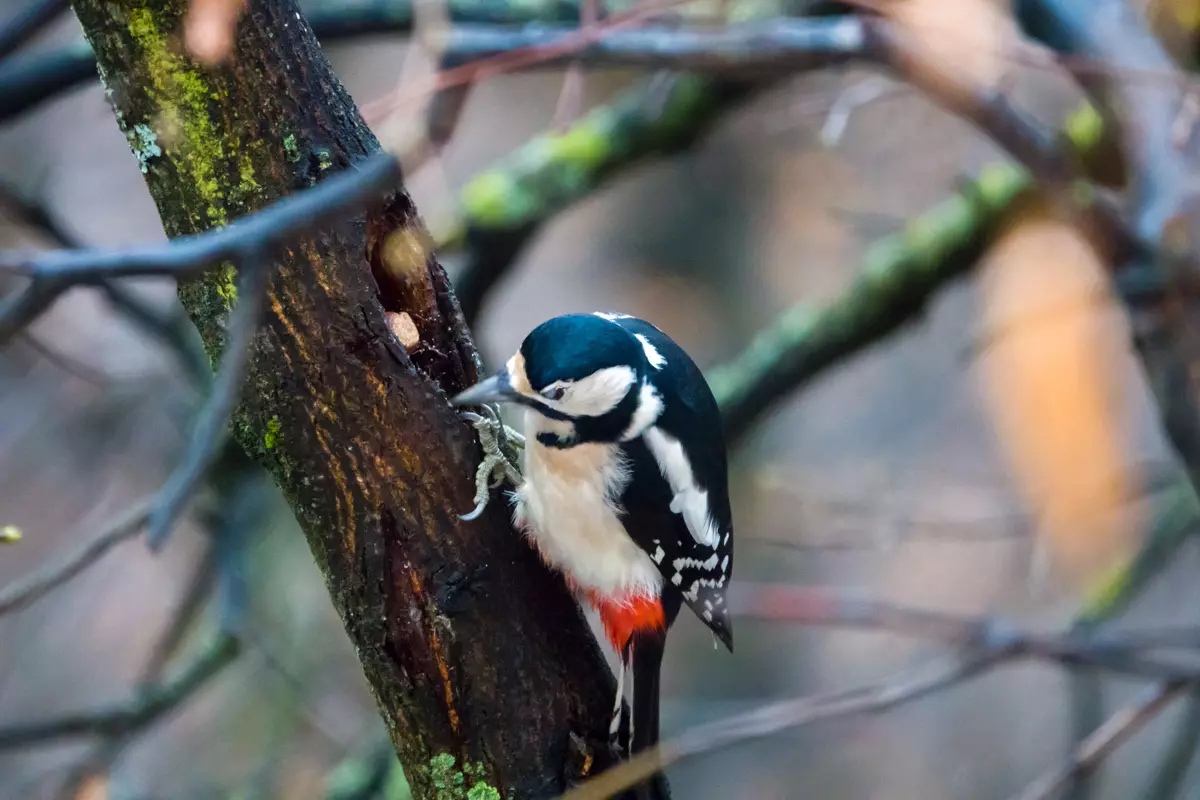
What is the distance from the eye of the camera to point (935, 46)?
209 cm

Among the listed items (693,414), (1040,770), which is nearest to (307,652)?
(693,414)

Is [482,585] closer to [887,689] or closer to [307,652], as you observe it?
[887,689]

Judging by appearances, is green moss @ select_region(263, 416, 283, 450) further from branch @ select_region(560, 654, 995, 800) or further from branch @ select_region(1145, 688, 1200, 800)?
branch @ select_region(1145, 688, 1200, 800)

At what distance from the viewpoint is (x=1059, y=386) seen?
4.78 meters

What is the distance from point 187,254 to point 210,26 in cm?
77

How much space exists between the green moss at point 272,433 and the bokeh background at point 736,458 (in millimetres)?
1714

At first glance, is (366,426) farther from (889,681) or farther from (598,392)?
(889,681)

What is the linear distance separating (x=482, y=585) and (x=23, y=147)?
4216 mm

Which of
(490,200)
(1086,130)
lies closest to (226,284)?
(490,200)

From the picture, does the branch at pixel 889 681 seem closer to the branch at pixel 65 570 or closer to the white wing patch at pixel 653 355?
the white wing patch at pixel 653 355

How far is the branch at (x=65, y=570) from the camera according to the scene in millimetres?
1361

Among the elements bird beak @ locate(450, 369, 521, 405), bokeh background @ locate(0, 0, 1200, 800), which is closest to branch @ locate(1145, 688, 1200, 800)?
bokeh background @ locate(0, 0, 1200, 800)

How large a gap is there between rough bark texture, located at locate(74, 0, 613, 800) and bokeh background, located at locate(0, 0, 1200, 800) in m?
1.65

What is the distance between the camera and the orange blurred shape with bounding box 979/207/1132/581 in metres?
4.20
